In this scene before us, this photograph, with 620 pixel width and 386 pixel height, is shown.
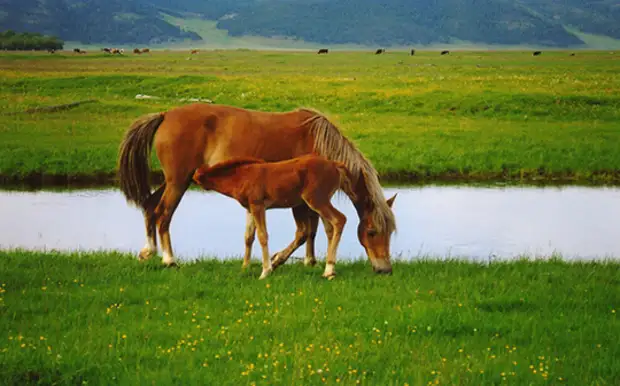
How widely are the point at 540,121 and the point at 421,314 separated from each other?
2941cm

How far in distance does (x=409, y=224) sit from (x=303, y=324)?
9.97 meters

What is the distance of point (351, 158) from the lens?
39.1 ft

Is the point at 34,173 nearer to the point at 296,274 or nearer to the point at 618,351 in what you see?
the point at 296,274

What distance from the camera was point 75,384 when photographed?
7668mm

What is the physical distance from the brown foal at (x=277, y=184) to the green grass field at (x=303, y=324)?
0.73 metres

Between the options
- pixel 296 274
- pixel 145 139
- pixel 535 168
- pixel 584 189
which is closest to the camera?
pixel 296 274

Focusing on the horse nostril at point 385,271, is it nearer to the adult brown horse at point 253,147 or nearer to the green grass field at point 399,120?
the adult brown horse at point 253,147

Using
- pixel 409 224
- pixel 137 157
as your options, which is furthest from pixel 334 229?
pixel 409 224

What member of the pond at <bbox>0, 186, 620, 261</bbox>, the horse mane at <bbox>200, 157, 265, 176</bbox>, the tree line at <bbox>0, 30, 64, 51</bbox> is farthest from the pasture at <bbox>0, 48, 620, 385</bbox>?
the tree line at <bbox>0, 30, 64, 51</bbox>

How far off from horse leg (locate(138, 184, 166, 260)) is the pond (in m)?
1.36

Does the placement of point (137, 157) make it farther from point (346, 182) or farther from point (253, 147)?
point (346, 182)

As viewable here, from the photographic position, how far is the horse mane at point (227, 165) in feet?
37.5

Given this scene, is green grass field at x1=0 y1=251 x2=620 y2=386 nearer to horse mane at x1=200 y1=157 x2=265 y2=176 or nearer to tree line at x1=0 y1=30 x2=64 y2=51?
horse mane at x1=200 y1=157 x2=265 y2=176

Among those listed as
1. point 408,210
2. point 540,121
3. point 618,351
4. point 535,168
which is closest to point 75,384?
point 618,351
